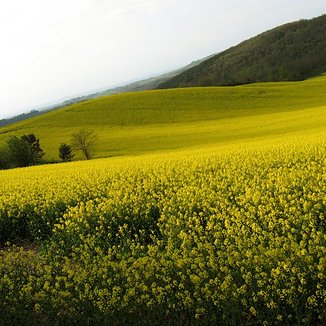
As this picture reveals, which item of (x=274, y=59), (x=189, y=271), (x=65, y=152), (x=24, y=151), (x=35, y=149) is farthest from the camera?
(x=274, y=59)

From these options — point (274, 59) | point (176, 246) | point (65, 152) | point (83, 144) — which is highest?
point (176, 246)

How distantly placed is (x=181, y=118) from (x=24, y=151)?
57.5 feet

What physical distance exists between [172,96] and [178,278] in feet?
179

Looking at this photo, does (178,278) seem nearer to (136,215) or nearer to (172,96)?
(136,215)

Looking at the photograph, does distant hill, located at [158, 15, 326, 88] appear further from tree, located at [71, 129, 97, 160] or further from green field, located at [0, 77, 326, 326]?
green field, located at [0, 77, 326, 326]

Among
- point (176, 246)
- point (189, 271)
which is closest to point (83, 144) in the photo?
point (176, 246)

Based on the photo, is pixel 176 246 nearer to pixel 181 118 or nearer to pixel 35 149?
pixel 35 149

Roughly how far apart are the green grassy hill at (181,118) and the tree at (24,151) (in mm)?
1319

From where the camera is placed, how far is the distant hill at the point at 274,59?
5022 inches

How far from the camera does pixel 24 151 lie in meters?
42.1

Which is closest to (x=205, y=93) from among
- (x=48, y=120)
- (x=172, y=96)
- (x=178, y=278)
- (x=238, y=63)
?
(x=172, y=96)

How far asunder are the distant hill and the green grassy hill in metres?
62.7

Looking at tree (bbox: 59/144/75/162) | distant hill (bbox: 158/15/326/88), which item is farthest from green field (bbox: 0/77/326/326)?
distant hill (bbox: 158/15/326/88)

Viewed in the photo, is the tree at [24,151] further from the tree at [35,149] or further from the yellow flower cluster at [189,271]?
the yellow flower cluster at [189,271]
